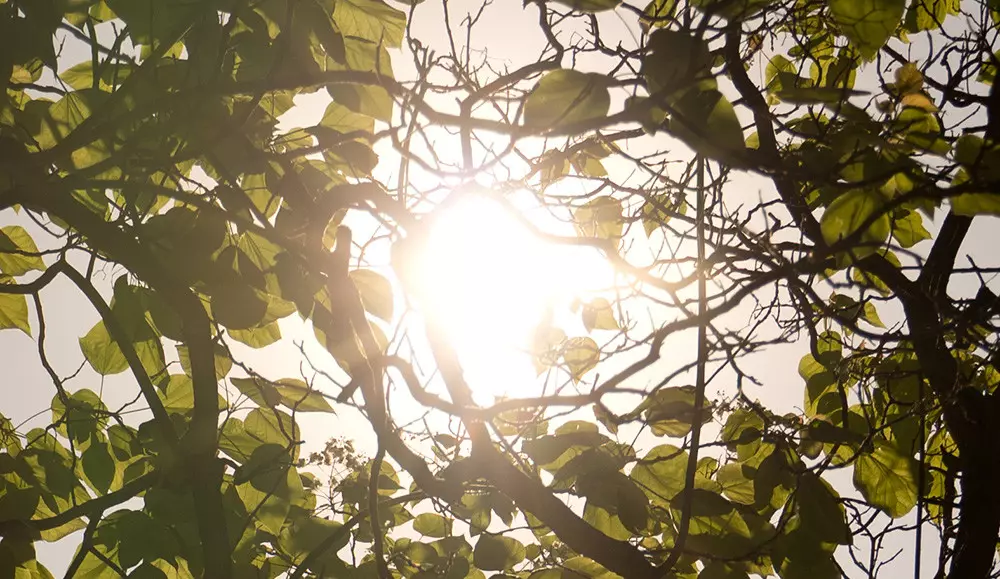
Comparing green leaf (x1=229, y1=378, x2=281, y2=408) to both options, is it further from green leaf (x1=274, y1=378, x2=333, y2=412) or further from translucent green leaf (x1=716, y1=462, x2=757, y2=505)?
translucent green leaf (x1=716, y1=462, x2=757, y2=505)

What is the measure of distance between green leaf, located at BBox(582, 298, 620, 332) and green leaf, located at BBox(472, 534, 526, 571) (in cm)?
50

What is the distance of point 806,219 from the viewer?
1629 millimetres

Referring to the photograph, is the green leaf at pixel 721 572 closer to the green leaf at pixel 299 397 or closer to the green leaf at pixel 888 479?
the green leaf at pixel 888 479

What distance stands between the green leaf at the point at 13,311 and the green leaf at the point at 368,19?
100cm

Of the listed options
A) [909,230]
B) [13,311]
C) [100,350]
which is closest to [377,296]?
[100,350]

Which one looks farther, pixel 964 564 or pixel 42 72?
pixel 42 72

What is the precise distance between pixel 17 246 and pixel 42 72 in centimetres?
42

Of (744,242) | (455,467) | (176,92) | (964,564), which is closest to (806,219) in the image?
(744,242)

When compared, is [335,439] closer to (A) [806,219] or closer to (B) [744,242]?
(B) [744,242]

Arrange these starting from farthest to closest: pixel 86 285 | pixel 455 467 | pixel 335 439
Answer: pixel 335 439
pixel 86 285
pixel 455 467

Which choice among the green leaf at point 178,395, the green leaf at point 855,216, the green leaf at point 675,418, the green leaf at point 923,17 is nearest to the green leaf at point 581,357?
the green leaf at point 675,418

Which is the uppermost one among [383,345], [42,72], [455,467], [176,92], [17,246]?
[42,72]

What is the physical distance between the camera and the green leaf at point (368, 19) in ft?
4.65

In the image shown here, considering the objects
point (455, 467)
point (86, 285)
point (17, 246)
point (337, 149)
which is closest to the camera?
point (455, 467)
